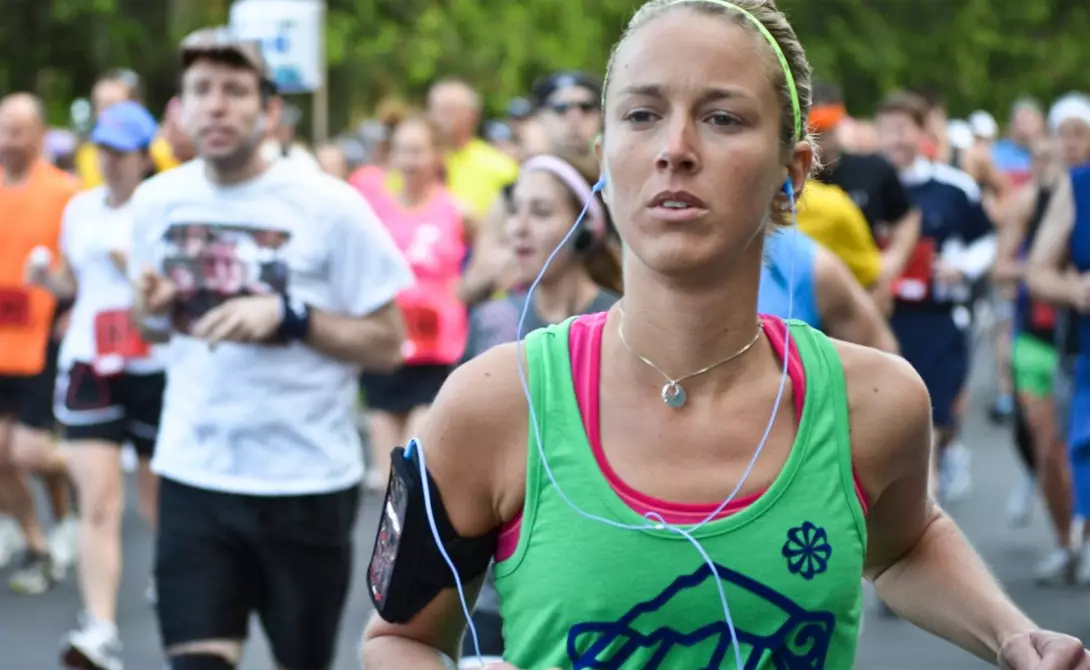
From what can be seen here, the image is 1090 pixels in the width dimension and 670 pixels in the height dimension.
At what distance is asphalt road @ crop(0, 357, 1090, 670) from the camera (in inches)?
297

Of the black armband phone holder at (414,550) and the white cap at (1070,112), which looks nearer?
the black armband phone holder at (414,550)

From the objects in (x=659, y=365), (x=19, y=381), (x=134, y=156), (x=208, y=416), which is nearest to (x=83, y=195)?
(x=134, y=156)

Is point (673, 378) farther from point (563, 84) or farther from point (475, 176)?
point (475, 176)

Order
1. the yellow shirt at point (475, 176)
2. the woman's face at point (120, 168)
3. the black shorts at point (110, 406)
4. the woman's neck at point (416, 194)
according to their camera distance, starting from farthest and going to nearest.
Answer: the yellow shirt at point (475, 176) → the woman's neck at point (416, 194) → the woman's face at point (120, 168) → the black shorts at point (110, 406)

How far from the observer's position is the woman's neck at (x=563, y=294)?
5.08 meters

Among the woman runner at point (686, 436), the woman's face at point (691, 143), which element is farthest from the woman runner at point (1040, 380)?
the woman's face at point (691, 143)

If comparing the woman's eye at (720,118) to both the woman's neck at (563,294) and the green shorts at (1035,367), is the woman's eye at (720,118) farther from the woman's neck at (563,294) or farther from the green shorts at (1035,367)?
the green shorts at (1035,367)

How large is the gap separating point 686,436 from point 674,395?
0.06 m

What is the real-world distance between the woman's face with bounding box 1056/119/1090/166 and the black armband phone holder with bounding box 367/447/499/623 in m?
8.14

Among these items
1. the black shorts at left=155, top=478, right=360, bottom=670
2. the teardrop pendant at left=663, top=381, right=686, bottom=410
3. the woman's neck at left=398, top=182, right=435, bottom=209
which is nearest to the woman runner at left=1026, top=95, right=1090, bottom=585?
the black shorts at left=155, top=478, right=360, bottom=670

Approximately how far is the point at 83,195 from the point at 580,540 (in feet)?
21.8

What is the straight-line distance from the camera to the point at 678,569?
2.29 metres

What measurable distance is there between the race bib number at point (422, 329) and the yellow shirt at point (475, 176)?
1.53 meters

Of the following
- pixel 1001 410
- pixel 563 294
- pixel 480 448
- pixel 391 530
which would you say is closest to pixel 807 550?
pixel 480 448
